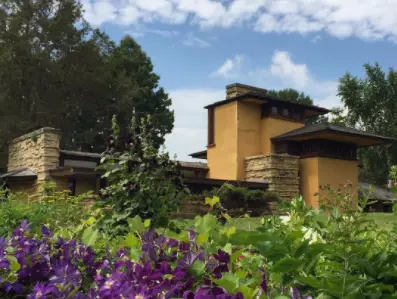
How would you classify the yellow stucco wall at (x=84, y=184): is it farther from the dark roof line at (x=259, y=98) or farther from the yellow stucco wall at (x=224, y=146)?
the dark roof line at (x=259, y=98)

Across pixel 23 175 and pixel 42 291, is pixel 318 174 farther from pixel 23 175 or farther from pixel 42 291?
pixel 42 291

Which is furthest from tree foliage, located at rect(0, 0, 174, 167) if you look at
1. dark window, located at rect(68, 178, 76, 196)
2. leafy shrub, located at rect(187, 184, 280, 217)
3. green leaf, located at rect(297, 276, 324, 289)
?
green leaf, located at rect(297, 276, 324, 289)

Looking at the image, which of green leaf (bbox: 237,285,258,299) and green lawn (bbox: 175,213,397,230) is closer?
green leaf (bbox: 237,285,258,299)

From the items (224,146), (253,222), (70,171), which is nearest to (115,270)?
(253,222)

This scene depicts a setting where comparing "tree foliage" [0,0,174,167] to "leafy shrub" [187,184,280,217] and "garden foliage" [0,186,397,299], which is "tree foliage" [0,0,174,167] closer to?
"leafy shrub" [187,184,280,217]

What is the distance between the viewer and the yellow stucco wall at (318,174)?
1764cm

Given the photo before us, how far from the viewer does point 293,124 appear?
1938 cm

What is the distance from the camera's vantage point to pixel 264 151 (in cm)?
1892

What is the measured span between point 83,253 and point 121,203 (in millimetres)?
2960

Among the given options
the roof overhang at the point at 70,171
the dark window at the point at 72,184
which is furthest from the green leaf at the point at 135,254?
the dark window at the point at 72,184

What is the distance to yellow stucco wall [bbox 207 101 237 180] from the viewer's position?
18.4 metres

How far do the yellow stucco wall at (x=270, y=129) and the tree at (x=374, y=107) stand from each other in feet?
39.8

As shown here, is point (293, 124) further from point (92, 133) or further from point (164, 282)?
point (164, 282)

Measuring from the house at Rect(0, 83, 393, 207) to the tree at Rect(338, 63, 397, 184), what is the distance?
989 centimetres
